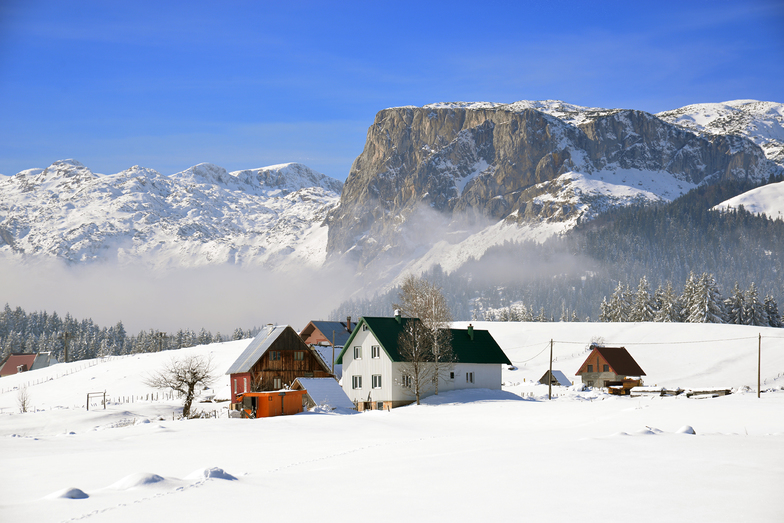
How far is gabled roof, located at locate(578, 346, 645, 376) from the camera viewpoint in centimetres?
8081

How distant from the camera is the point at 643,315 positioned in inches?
4980

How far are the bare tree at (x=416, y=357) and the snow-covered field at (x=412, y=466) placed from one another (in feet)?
Result: 32.6

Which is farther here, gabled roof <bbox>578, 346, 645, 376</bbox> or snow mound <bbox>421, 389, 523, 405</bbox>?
gabled roof <bbox>578, 346, 645, 376</bbox>

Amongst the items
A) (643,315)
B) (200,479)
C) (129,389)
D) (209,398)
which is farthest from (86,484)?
(643,315)

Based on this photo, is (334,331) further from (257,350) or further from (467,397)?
(467,397)

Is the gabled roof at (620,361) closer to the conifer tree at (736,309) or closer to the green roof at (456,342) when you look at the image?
the green roof at (456,342)

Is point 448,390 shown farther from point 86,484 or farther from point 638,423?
point 86,484

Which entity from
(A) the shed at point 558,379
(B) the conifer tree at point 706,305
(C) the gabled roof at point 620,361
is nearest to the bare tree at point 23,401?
(A) the shed at point 558,379

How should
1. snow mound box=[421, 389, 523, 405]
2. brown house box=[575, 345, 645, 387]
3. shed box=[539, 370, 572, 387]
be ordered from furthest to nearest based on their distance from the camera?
1. brown house box=[575, 345, 645, 387]
2. shed box=[539, 370, 572, 387]
3. snow mound box=[421, 389, 523, 405]

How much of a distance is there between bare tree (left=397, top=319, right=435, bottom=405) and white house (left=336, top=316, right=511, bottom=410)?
12.7 inches

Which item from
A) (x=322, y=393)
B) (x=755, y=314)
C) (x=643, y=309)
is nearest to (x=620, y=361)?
(x=322, y=393)

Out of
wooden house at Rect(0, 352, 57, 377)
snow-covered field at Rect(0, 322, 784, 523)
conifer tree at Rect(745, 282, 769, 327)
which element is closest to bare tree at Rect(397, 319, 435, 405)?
snow-covered field at Rect(0, 322, 784, 523)

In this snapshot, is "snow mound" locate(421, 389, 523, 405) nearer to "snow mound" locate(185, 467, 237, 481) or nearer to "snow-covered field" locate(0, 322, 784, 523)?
"snow-covered field" locate(0, 322, 784, 523)

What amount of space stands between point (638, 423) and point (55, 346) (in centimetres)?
16573
